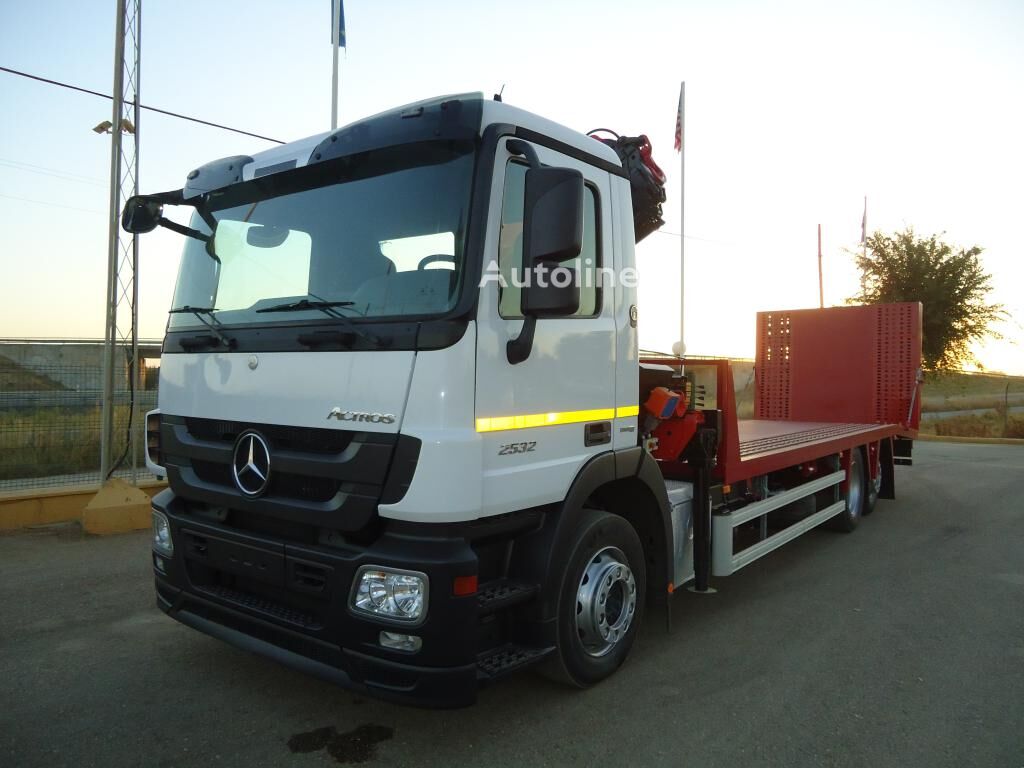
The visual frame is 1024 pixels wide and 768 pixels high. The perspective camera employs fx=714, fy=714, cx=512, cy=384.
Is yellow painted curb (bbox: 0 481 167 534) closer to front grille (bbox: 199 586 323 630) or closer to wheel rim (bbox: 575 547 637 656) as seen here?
front grille (bbox: 199 586 323 630)

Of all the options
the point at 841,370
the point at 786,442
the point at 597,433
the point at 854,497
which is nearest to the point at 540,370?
the point at 597,433

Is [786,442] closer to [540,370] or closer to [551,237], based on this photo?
[540,370]

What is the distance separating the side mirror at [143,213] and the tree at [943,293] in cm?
2236

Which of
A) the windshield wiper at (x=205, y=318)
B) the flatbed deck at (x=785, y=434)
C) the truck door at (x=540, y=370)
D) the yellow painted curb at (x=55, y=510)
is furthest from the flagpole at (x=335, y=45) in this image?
the truck door at (x=540, y=370)

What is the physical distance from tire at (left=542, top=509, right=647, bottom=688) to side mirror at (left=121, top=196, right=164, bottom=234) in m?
2.71

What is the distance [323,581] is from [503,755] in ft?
3.39

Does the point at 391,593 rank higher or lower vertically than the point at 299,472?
lower

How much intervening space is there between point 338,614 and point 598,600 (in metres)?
1.24

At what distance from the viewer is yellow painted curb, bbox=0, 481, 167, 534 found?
681 cm

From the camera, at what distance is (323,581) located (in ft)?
9.12

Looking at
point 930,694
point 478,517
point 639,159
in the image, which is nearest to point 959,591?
point 930,694

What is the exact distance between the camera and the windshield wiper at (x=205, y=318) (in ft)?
10.6

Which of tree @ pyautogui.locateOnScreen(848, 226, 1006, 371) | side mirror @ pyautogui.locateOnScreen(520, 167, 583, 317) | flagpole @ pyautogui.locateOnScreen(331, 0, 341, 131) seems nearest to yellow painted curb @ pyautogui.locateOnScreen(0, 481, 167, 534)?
side mirror @ pyautogui.locateOnScreen(520, 167, 583, 317)

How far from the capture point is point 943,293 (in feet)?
70.7
